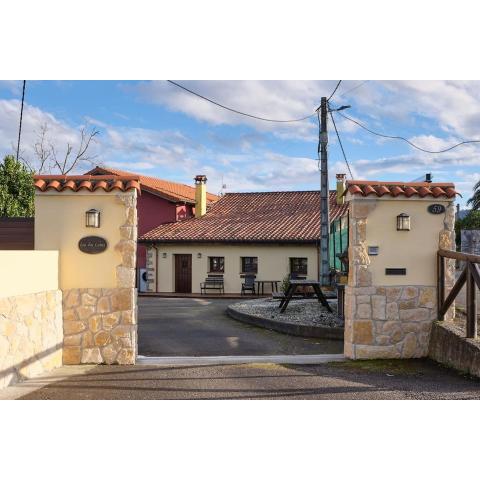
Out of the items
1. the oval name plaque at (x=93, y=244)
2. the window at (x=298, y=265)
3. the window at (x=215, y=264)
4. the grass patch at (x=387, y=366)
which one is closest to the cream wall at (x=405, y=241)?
the grass patch at (x=387, y=366)

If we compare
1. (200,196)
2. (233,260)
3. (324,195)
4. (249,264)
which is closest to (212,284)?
(233,260)

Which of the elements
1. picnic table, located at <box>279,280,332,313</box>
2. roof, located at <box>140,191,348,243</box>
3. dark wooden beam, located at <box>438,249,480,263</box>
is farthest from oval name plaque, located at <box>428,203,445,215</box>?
roof, located at <box>140,191,348,243</box>

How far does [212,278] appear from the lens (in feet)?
72.6

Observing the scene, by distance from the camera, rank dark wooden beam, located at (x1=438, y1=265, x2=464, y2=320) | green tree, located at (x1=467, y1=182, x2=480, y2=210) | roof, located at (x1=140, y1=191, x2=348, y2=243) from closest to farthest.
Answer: dark wooden beam, located at (x1=438, y1=265, x2=464, y2=320) → roof, located at (x1=140, y1=191, x2=348, y2=243) → green tree, located at (x1=467, y1=182, x2=480, y2=210)

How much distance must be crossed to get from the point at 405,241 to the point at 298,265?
45.7ft

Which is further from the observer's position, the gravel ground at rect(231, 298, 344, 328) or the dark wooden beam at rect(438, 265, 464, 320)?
the gravel ground at rect(231, 298, 344, 328)

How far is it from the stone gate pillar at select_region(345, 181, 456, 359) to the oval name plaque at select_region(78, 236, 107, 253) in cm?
367

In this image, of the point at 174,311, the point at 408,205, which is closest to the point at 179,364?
the point at 408,205

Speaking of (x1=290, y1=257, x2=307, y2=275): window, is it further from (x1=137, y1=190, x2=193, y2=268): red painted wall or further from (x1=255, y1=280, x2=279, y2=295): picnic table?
(x1=137, y1=190, x2=193, y2=268): red painted wall

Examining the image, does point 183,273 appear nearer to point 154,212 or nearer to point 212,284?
point 212,284

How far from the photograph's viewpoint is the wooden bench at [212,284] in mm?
21953

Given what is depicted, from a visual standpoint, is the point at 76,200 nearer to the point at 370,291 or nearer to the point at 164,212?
the point at 370,291

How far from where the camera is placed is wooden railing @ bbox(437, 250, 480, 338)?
6.71 meters

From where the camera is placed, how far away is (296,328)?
10.1m
